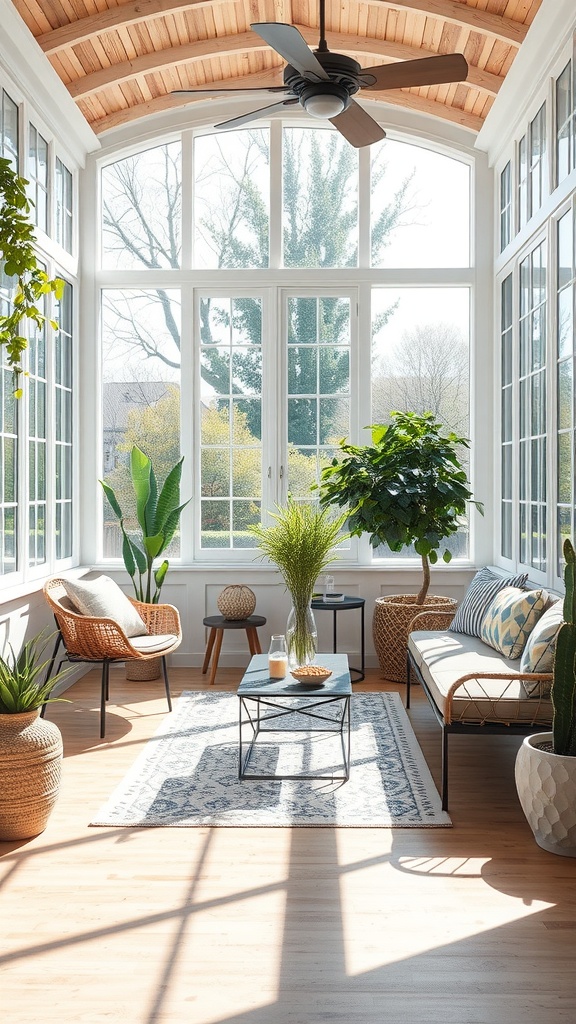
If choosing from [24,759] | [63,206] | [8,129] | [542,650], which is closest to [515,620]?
[542,650]

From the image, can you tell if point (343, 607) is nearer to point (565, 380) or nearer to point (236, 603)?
point (236, 603)

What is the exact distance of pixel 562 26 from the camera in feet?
14.9

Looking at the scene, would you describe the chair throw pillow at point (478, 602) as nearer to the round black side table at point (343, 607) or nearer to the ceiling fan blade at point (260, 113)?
the round black side table at point (343, 607)

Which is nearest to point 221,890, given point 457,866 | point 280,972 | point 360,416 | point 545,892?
point 280,972

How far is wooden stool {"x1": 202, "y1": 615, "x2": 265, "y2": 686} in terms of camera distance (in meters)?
5.98

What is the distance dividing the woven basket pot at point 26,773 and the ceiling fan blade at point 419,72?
2.87 m

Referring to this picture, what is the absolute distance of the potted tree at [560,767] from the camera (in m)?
3.11

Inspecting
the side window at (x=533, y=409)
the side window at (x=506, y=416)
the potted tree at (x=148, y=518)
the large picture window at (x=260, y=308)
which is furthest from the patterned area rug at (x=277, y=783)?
the large picture window at (x=260, y=308)

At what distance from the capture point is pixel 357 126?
405 centimetres

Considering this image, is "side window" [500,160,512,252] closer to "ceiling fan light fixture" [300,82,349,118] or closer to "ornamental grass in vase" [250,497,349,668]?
"ceiling fan light fixture" [300,82,349,118]

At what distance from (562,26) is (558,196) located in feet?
2.73

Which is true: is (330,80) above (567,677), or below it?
above

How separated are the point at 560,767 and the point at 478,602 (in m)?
1.96

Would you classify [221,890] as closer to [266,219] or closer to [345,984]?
[345,984]
